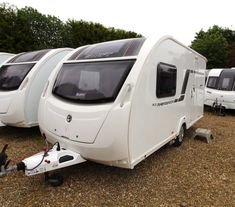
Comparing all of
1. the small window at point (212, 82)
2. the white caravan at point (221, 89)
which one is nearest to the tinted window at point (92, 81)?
the white caravan at point (221, 89)

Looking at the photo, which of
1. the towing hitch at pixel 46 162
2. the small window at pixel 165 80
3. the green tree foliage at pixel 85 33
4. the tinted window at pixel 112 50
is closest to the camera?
the towing hitch at pixel 46 162

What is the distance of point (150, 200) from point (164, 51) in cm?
249

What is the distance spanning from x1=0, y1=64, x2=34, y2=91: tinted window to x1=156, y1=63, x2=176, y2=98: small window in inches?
125

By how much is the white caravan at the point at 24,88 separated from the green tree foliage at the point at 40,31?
18.2 feet

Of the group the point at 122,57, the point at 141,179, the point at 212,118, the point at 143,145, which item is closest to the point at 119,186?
the point at 141,179

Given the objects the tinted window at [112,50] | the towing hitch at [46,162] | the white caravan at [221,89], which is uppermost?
the tinted window at [112,50]

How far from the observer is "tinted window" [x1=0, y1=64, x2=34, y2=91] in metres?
5.79

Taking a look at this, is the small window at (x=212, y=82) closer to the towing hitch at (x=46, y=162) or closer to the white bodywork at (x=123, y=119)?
the white bodywork at (x=123, y=119)

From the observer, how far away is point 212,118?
10102mm

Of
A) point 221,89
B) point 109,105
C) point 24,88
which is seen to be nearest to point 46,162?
point 109,105

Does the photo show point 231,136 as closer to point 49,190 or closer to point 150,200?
point 150,200

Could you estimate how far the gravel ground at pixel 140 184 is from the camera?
3438mm

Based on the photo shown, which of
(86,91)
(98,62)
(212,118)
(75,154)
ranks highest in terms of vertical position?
(98,62)

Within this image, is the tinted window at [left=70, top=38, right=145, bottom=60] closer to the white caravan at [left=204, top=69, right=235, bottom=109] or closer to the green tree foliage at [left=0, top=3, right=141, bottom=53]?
the green tree foliage at [left=0, top=3, right=141, bottom=53]
